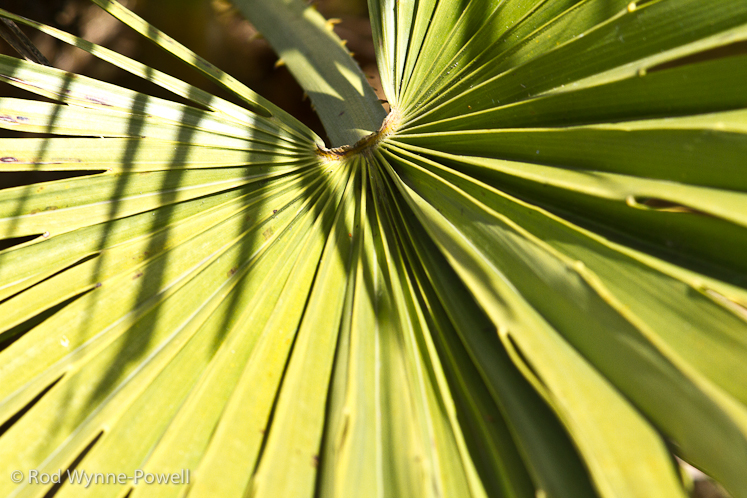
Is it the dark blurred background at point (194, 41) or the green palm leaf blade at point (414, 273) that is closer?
the green palm leaf blade at point (414, 273)

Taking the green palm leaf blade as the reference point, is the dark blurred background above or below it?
above

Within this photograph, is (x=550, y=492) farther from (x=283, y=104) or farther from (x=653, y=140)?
(x=283, y=104)

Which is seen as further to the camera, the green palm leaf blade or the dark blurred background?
the dark blurred background

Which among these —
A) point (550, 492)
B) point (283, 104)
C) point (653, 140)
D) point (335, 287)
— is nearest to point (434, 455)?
point (550, 492)

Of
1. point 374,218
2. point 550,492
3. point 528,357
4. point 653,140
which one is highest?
point 653,140
